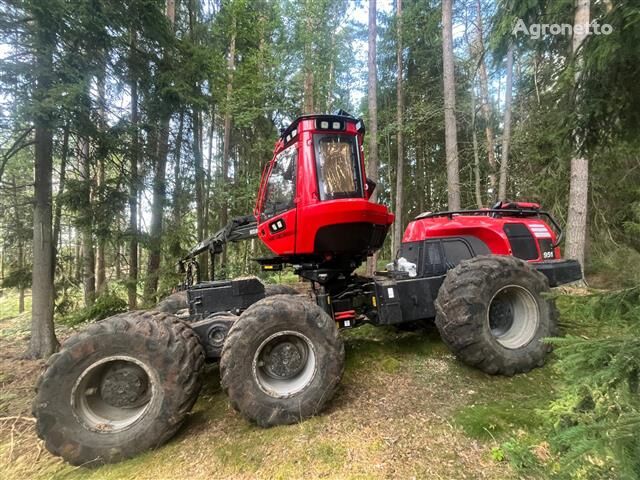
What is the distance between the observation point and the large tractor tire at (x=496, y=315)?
9.93 ft

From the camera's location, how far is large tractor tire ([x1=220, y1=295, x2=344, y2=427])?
2566 mm

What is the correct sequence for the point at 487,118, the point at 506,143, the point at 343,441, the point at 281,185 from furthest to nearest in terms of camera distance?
the point at 487,118 → the point at 506,143 → the point at 281,185 → the point at 343,441

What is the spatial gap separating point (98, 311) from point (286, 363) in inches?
166

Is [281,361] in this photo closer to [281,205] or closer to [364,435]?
[364,435]

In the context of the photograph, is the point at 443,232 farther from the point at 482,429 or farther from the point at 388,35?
the point at 388,35

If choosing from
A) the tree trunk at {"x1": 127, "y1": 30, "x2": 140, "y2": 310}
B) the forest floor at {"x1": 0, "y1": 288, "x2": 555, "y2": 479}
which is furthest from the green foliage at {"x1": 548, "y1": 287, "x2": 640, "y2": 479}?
the tree trunk at {"x1": 127, "y1": 30, "x2": 140, "y2": 310}

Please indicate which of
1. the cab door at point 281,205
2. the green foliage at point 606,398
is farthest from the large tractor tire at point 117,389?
the green foliage at point 606,398

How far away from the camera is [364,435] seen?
2.38m

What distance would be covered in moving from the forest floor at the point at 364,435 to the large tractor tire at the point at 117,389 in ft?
0.53

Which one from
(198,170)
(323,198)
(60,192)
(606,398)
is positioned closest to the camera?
(606,398)

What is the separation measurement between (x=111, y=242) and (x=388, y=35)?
12456mm

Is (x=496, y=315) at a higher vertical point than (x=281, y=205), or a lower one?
lower

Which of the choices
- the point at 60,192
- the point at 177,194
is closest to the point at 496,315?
the point at 177,194

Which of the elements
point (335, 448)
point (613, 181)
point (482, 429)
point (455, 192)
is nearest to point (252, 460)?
point (335, 448)
